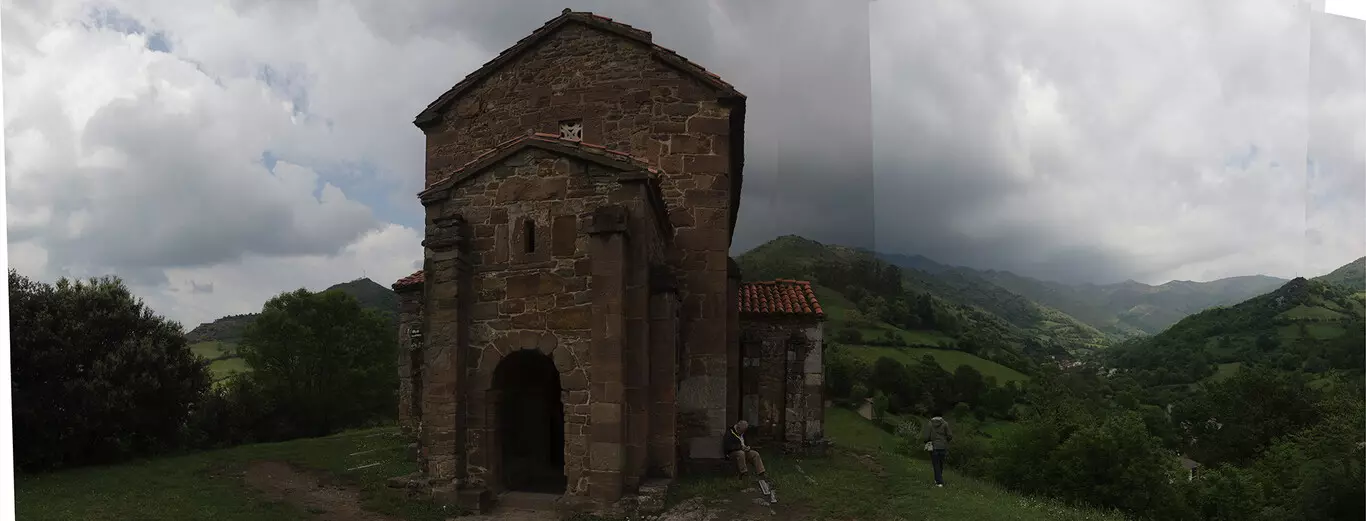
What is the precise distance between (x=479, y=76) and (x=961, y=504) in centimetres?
1044

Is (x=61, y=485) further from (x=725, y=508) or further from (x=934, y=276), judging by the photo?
(x=934, y=276)

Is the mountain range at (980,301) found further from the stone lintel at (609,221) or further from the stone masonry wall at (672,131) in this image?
the stone lintel at (609,221)

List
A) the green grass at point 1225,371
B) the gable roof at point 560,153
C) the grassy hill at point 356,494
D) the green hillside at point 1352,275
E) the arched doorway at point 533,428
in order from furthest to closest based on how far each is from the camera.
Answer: the green grass at point 1225,371
the arched doorway at point 533,428
the green hillside at point 1352,275
the gable roof at point 560,153
the grassy hill at point 356,494

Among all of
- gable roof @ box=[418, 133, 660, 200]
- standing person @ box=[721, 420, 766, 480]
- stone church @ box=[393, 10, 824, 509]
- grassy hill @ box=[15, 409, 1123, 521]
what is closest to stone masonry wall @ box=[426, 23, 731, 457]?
stone church @ box=[393, 10, 824, 509]

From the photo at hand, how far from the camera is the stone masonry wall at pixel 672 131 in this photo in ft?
32.4

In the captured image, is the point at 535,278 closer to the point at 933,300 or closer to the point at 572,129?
the point at 572,129

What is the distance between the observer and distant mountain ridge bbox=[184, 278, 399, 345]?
17.4m

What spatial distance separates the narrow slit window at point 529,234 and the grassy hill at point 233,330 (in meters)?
10.2

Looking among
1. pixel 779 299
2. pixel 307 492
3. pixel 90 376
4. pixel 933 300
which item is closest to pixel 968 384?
pixel 933 300

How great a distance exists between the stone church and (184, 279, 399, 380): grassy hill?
8.49 metres

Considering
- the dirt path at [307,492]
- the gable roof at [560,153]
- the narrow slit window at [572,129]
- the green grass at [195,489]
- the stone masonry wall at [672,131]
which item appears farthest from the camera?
the narrow slit window at [572,129]

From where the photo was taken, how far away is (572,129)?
34.4 feet

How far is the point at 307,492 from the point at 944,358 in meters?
34.8

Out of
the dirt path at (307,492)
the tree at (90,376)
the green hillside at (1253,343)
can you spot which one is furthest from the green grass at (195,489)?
the green hillside at (1253,343)
